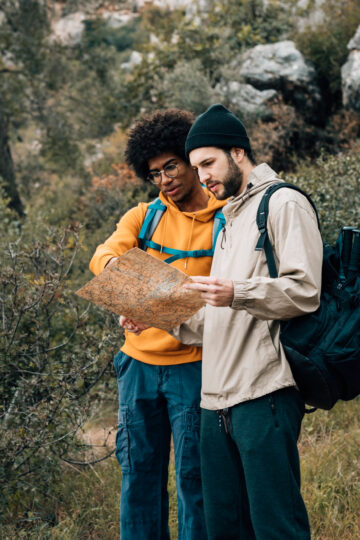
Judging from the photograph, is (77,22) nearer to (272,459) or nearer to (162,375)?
(162,375)

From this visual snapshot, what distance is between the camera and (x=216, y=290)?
1.84 m

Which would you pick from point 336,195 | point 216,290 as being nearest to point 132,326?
point 216,290

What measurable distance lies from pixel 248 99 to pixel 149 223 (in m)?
8.74

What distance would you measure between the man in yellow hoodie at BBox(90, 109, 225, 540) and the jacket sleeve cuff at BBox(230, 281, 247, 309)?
610 mm

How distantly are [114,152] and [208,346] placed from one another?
10.4 m

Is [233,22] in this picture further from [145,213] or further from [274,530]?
[274,530]

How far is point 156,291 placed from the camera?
2070 millimetres

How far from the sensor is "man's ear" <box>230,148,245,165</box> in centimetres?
215

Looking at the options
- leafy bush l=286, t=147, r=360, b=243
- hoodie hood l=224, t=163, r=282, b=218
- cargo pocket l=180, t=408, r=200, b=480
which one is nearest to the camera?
hoodie hood l=224, t=163, r=282, b=218

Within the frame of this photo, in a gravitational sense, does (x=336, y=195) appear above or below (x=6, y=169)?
below

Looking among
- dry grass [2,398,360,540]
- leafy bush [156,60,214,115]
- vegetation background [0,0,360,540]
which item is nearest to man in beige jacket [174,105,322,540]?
dry grass [2,398,360,540]

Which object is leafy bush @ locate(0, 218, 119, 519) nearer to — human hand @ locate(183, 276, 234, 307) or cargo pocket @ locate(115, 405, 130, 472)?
cargo pocket @ locate(115, 405, 130, 472)

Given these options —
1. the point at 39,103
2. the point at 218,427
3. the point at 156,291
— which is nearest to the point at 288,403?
the point at 218,427

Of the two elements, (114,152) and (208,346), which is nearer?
(208,346)
